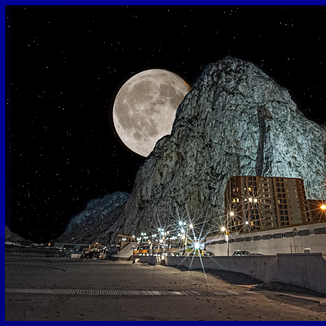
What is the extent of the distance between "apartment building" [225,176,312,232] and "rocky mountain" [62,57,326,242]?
4.06 meters

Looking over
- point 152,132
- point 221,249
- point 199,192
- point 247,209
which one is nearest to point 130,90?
point 152,132

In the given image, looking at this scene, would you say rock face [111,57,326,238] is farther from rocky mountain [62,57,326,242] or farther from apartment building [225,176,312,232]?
apartment building [225,176,312,232]

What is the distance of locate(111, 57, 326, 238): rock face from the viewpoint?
85.3 meters

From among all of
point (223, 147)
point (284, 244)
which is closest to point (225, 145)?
point (223, 147)

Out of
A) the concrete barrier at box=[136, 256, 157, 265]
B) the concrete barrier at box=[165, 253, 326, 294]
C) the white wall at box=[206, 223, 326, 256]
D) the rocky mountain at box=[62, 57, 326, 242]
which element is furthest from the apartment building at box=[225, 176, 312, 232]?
the concrete barrier at box=[165, 253, 326, 294]

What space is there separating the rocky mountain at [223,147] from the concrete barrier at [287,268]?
220 feet

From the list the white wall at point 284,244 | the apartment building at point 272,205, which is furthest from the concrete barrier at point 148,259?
the apartment building at point 272,205

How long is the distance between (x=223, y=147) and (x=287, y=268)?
81.1m

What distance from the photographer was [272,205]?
76938 mm

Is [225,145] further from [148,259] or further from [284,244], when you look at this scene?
[284,244]

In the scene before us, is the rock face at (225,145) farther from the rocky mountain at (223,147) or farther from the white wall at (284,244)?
the white wall at (284,244)

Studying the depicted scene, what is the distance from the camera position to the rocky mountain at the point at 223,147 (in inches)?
3351

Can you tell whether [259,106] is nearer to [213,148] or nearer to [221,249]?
[213,148]

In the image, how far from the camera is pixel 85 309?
6.71m
